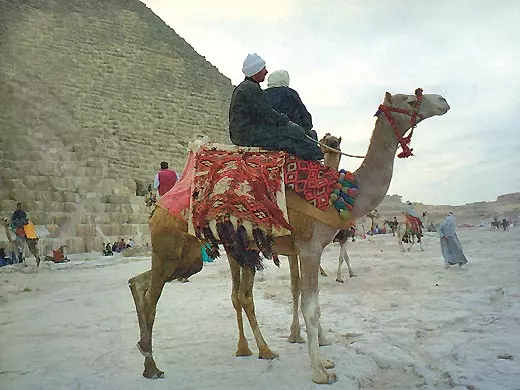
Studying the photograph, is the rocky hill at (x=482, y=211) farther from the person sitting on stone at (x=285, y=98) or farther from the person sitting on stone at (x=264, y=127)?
the person sitting on stone at (x=264, y=127)

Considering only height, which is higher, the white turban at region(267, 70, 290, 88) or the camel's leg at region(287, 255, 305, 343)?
the white turban at region(267, 70, 290, 88)

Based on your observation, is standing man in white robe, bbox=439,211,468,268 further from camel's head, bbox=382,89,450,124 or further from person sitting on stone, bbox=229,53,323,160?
person sitting on stone, bbox=229,53,323,160

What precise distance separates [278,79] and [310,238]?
1108 millimetres

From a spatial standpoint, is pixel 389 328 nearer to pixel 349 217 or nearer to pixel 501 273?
pixel 349 217

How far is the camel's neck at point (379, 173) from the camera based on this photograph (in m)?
3.00

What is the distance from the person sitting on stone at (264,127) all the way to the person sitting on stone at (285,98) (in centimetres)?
28

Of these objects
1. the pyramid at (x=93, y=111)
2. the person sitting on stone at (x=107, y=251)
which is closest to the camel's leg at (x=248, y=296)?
the pyramid at (x=93, y=111)

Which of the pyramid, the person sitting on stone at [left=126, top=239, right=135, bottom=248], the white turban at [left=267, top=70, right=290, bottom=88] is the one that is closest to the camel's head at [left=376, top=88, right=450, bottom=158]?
the white turban at [left=267, top=70, right=290, bottom=88]

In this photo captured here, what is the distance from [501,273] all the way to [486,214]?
34330 millimetres

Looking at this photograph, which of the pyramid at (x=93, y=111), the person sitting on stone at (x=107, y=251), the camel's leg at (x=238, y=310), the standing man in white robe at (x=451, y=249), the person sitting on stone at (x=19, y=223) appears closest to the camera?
the camel's leg at (x=238, y=310)

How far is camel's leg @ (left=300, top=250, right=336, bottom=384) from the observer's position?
274 cm

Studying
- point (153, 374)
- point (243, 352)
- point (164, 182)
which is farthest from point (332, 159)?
point (164, 182)

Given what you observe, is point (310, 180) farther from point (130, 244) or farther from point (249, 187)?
point (130, 244)

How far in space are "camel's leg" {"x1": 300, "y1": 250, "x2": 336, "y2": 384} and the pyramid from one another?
12622 mm
